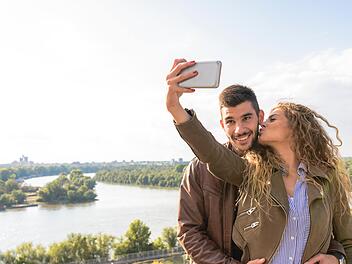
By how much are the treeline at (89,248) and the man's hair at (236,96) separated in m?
12.8

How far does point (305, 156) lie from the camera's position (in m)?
1.23

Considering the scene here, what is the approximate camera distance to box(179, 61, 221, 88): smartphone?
100cm

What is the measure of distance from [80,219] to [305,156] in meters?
21.4

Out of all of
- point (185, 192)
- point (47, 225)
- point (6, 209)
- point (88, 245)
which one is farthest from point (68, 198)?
point (185, 192)

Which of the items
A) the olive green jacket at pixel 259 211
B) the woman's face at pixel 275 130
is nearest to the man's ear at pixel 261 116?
the woman's face at pixel 275 130

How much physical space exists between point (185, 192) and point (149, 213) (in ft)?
69.6

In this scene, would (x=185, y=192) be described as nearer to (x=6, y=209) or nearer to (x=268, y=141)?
(x=268, y=141)

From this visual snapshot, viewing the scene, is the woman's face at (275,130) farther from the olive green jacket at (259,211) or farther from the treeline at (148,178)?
the treeline at (148,178)

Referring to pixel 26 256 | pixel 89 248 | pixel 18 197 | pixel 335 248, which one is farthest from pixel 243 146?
pixel 18 197

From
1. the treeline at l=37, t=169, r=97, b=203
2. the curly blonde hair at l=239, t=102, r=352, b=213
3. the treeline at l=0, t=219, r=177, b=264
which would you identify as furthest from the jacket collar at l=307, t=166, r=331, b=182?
the treeline at l=37, t=169, r=97, b=203

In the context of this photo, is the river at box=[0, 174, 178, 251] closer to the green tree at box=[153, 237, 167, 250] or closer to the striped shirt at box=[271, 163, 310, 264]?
the green tree at box=[153, 237, 167, 250]

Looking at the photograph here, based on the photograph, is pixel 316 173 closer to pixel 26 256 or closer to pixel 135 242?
pixel 26 256

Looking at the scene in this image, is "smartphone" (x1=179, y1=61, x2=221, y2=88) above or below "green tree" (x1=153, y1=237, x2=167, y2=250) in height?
above

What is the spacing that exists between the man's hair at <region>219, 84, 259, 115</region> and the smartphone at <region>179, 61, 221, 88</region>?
0.20 metres
